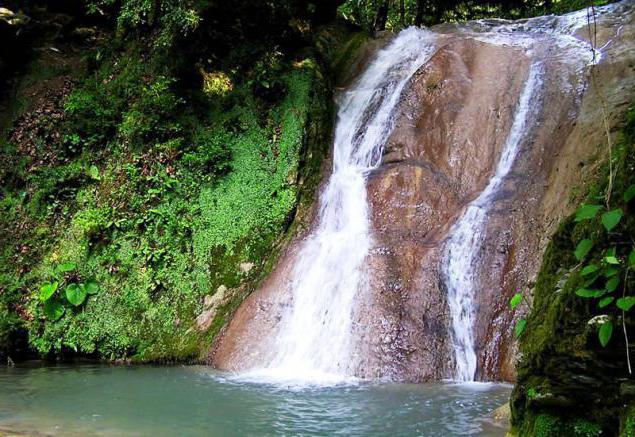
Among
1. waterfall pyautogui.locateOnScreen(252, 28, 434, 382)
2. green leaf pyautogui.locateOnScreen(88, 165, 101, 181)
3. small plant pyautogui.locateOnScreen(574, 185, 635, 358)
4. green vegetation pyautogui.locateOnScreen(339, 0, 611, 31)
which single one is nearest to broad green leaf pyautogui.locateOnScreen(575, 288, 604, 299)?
small plant pyautogui.locateOnScreen(574, 185, 635, 358)

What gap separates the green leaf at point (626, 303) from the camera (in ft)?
9.41

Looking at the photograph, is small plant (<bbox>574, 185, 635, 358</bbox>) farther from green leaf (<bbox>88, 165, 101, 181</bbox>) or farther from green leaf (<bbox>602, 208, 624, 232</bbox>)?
green leaf (<bbox>88, 165, 101, 181</bbox>)

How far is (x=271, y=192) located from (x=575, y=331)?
7.32 metres

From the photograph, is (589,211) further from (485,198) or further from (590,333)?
(485,198)

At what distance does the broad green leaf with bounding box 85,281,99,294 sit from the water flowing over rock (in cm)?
228

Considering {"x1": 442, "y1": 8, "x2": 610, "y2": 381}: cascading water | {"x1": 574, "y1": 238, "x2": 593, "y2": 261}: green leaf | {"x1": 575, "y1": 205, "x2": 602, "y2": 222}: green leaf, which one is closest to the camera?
{"x1": 575, "y1": 205, "x2": 602, "y2": 222}: green leaf

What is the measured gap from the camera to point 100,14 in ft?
47.1

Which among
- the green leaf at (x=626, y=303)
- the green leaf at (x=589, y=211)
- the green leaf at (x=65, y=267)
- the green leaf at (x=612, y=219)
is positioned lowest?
the green leaf at (x=626, y=303)

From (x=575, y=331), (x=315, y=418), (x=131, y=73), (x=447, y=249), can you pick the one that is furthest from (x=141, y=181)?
(x=575, y=331)

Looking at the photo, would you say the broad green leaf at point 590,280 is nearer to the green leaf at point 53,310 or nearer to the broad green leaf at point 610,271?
the broad green leaf at point 610,271

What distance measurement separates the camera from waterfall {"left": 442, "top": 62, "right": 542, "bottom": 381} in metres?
7.24

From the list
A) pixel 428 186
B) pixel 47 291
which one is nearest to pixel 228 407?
pixel 47 291

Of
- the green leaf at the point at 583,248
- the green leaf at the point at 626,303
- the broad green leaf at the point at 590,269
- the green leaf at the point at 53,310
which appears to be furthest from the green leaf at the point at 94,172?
the green leaf at the point at 626,303

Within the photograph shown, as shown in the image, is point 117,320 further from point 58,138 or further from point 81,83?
point 81,83
